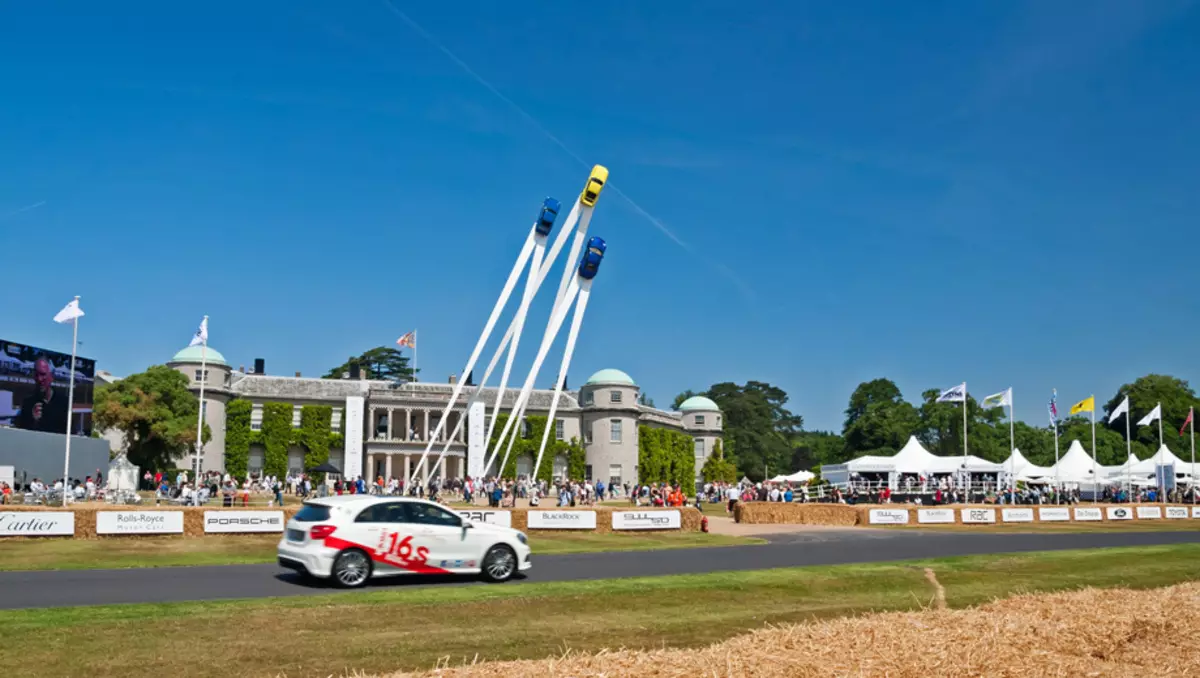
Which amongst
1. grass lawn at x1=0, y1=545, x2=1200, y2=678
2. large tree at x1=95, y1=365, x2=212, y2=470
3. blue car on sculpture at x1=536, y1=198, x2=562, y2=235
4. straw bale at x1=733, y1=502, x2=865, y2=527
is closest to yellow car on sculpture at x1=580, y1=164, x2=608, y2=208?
blue car on sculpture at x1=536, y1=198, x2=562, y2=235

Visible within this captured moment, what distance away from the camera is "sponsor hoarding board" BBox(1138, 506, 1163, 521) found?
53.7 m

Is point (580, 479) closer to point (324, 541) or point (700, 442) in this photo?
point (700, 442)

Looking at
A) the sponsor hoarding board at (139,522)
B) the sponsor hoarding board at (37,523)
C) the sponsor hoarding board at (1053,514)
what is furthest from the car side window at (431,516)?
the sponsor hoarding board at (1053,514)

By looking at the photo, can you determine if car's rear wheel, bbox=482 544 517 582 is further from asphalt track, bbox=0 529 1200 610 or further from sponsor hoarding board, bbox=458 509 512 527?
sponsor hoarding board, bbox=458 509 512 527

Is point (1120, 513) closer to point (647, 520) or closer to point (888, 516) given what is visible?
point (888, 516)

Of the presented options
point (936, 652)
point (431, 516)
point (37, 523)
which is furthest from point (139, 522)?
point (936, 652)

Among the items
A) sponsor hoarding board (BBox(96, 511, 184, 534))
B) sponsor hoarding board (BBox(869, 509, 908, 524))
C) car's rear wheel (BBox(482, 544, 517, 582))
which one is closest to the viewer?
car's rear wheel (BBox(482, 544, 517, 582))

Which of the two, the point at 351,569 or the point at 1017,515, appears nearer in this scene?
the point at 351,569

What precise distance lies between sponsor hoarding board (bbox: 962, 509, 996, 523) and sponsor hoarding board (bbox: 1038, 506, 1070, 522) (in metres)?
3.38

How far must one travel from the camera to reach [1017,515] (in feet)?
164

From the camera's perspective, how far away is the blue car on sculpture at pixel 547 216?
61.2 metres

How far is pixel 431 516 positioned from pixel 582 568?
499 cm

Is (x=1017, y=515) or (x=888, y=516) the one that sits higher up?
(x=888, y=516)

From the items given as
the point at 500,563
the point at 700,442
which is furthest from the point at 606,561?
the point at 700,442
